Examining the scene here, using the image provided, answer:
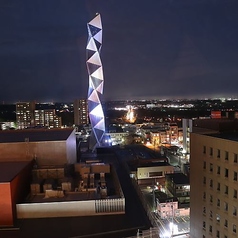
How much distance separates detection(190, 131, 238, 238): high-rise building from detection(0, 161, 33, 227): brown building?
14.7 meters

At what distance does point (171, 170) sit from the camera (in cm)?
4694

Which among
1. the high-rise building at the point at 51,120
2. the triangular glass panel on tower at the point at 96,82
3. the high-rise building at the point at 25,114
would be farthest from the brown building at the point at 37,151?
the high-rise building at the point at 25,114

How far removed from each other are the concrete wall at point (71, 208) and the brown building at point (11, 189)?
674 millimetres

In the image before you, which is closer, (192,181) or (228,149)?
(228,149)

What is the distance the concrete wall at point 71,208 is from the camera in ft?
48.8

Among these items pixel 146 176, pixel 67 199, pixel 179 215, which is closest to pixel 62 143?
pixel 67 199

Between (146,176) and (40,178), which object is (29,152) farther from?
(146,176)

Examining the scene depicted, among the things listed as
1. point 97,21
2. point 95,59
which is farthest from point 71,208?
point 97,21

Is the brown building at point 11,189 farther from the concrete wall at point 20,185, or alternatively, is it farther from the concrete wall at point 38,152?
the concrete wall at point 38,152

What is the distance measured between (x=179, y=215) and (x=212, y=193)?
13317mm

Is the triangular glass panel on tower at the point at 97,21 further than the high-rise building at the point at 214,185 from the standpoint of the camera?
Yes

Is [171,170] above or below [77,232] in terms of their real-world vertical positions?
below

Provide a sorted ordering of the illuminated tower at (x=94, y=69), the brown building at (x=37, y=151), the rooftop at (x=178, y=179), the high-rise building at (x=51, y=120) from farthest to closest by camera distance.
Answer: the high-rise building at (x=51, y=120) → the illuminated tower at (x=94, y=69) → the rooftop at (x=178, y=179) → the brown building at (x=37, y=151)

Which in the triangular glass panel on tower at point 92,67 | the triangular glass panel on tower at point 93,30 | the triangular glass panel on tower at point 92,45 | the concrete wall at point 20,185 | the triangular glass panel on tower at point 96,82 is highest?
the triangular glass panel on tower at point 93,30
